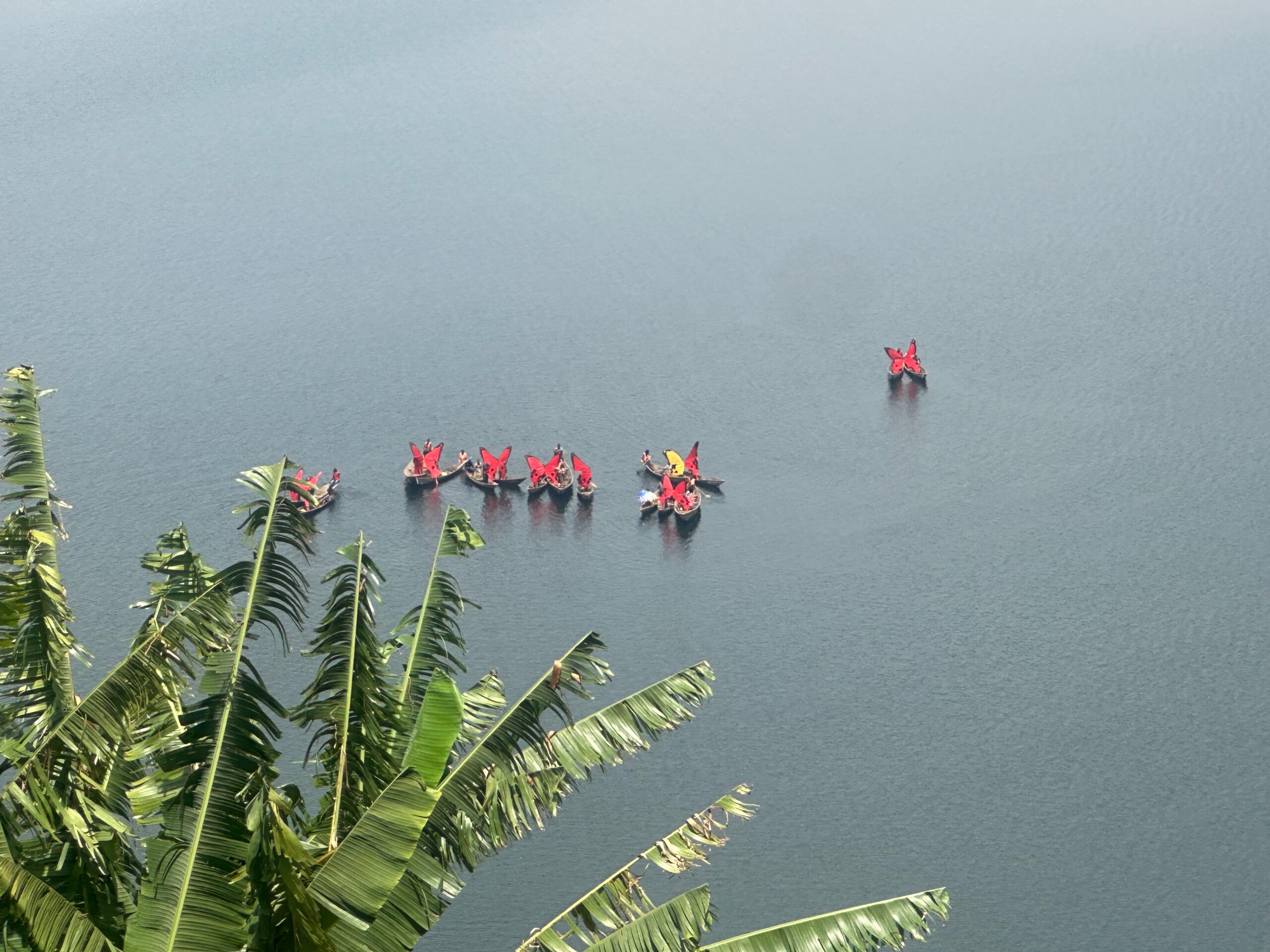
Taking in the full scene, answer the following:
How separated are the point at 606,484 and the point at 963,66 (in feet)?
132

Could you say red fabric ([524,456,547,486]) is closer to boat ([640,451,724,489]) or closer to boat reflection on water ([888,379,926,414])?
boat ([640,451,724,489])

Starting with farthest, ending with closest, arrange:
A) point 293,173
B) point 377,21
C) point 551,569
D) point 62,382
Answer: point 377,21, point 293,173, point 62,382, point 551,569

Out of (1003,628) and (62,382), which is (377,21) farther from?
(1003,628)

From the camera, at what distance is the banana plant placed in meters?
10.2

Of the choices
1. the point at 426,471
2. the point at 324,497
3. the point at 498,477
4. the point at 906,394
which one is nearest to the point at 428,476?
the point at 426,471

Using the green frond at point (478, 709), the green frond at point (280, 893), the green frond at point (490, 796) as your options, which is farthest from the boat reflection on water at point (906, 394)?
the green frond at point (280, 893)

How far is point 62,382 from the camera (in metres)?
53.9

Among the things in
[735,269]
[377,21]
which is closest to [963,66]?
[735,269]

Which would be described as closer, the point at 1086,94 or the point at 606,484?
the point at 606,484

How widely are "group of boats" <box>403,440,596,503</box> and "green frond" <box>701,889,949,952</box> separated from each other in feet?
109

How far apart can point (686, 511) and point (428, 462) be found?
8258 mm

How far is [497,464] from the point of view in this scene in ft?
156

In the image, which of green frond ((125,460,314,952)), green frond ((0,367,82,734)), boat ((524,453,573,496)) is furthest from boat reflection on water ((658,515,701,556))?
green frond ((125,460,314,952))

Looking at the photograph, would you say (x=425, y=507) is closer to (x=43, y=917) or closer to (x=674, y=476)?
(x=674, y=476)
